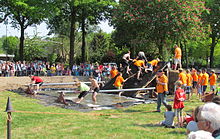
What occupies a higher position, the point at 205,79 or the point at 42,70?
the point at 42,70

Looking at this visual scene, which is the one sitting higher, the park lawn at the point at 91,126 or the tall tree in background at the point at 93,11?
the tall tree in background at the point at 93,11

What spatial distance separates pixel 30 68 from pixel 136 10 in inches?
467

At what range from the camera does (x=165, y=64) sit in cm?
1855

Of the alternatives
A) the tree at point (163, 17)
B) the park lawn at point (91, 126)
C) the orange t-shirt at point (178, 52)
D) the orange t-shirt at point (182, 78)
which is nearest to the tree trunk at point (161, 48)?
the tree at point (163, 17)

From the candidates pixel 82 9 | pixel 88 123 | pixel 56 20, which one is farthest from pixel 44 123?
pixel 56 20

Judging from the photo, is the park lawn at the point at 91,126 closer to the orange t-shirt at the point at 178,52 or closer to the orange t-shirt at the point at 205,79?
the orange t-shirt at the point at 205,79

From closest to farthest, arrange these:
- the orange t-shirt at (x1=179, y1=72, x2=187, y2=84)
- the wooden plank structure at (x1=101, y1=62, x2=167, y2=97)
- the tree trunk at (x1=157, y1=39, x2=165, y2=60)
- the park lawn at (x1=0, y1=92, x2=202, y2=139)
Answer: the park lawn at (x1=0, y1=92, x2=202, y2=139) < the orange t-shirt at (x1=179, y1=72, x2=187, y2=84) < the wooden plank structure at (x1=101, y1=62, x2=167, y2=97) < the tree trunk at (x1=157, y1=39, x2=165, y2=60)

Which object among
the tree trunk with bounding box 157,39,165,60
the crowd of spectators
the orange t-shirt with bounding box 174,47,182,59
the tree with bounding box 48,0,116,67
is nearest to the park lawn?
the orange t-shirt with bounding box 174,47,182,59

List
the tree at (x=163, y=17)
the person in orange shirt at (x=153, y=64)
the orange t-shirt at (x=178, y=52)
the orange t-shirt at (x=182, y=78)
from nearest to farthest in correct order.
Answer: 1. the orange t-shirt at (x=182, y=78)
2. the orange t-shirt at (x=178, y=52)
3. the person in orange shirt at (x=153, y=64)
4. the tree at (x=163, y=17)

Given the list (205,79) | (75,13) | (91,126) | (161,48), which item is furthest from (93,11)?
(91,126)

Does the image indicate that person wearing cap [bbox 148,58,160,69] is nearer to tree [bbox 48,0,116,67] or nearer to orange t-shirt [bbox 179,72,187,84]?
orange t-shirt [bbox 179,72,187,84]

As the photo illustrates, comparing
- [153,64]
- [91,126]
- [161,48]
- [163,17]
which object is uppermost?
[163,17]

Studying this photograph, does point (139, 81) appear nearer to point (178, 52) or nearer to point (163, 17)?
point (178, 52)

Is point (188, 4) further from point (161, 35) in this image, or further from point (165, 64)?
point (165, 64)
